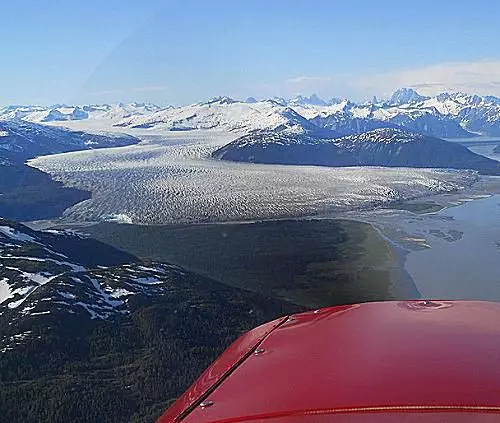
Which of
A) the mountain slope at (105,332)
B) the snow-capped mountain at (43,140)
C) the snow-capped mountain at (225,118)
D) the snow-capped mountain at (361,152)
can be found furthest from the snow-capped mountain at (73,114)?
the mountain slope at (105,332)

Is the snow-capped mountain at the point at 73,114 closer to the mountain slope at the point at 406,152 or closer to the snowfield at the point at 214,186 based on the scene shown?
the mountain slope at the point at 406,152

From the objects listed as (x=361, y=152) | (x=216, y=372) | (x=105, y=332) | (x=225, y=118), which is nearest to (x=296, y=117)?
(x=225, y=118)

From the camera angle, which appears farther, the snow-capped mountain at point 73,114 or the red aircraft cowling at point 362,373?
the snow-capped mountain at point 73,114

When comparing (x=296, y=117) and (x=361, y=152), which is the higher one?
(x=296, y=117)

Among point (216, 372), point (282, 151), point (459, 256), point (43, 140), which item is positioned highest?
point (216, 372)

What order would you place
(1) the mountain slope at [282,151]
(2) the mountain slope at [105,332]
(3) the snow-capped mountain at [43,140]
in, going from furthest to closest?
(3) the snow-capped mountain at [43,140] → (1) the mountain slope at [282,151] → (2) the mountain slope at [105,332]

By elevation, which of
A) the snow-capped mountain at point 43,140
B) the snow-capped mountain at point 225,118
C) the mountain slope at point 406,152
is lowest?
the mountain slope at point 406,152

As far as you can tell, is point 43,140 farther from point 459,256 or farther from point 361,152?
point 459,256
